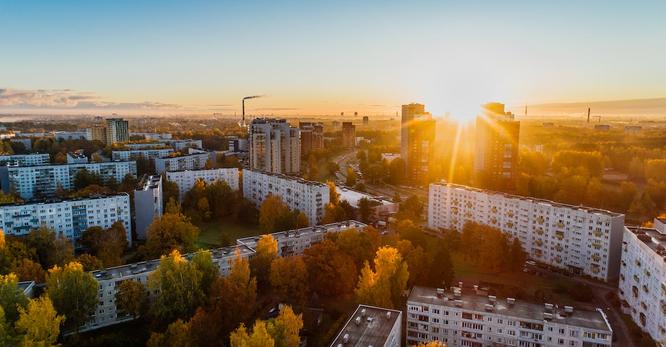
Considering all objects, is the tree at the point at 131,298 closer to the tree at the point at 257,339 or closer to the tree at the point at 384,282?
the tree at the point at 257,339

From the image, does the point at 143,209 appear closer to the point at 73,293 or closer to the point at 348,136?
the point at 73,293

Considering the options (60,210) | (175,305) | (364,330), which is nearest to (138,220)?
(60,210)

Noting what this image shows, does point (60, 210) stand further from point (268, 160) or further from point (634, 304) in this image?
point (634, 304)

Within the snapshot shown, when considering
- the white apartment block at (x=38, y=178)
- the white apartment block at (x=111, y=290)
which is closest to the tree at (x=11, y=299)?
the white apartment block at (x=111, y=290)

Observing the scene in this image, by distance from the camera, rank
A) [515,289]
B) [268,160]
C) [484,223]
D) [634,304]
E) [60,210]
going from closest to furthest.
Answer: [634,304]
[515,289]
[60,210]
[484,223]
[268,160]

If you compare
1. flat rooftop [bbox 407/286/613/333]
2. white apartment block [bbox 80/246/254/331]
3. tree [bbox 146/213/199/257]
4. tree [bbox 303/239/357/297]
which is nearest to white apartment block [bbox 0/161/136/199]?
tree [bbox 146/213/199/257]

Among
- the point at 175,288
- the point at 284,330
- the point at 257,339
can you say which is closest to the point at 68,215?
the point at 175,288
